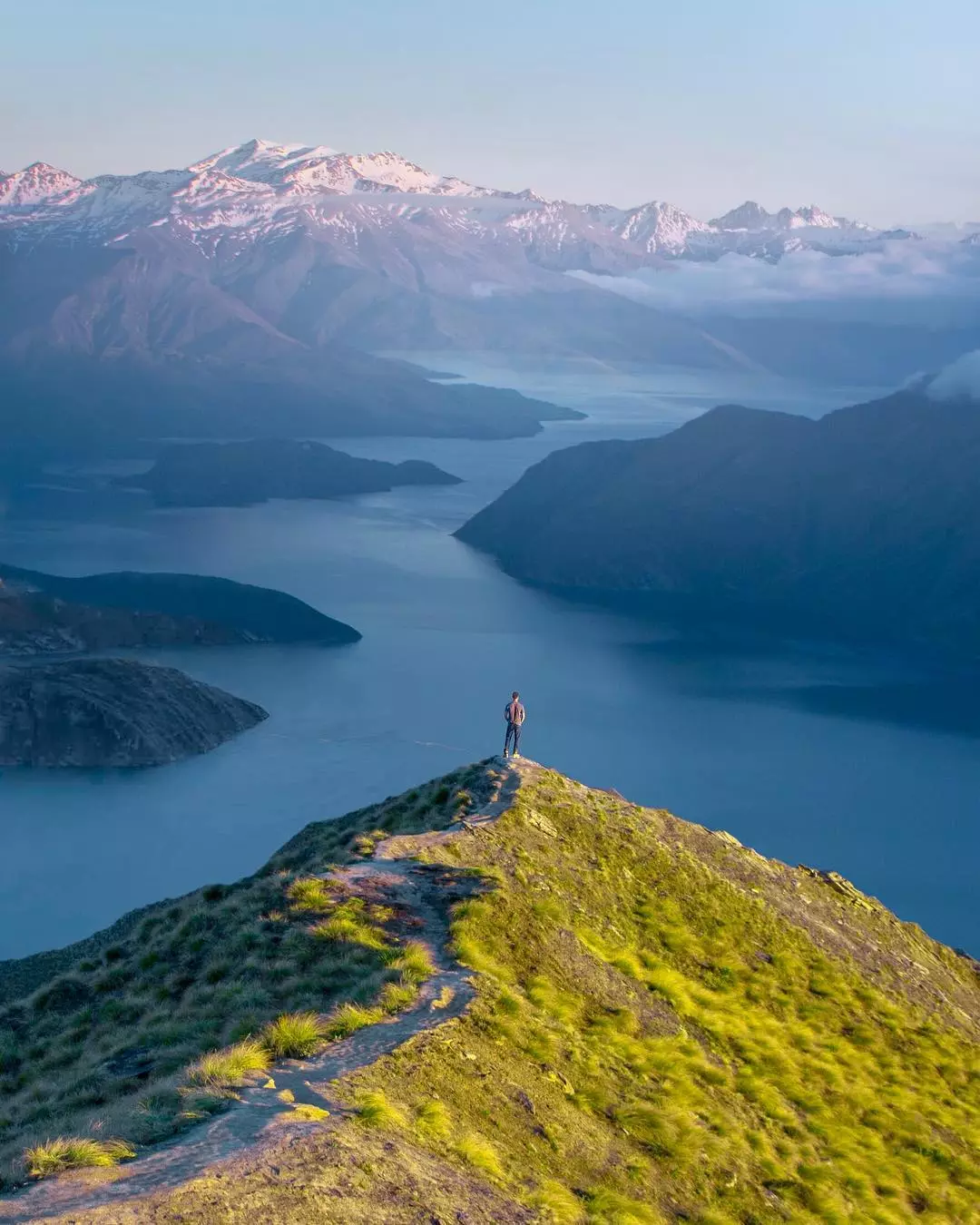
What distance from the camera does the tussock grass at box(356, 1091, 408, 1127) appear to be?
389 inches

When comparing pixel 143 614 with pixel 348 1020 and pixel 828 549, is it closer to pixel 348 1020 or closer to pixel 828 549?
pixel 828 549

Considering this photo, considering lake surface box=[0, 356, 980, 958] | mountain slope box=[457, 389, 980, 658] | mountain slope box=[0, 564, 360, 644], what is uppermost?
mountain slope box=[457, 389, 980, 658]

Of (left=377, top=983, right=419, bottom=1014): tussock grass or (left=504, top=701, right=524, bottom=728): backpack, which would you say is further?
(left=504, top=701, right=524, bottom=728): backpack

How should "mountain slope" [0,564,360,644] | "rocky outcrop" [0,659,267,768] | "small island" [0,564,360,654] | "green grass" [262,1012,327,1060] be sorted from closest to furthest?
1. "green grass" [262,1012,327,1060]
2. "rocky outcrop" [0,659,267,768]
3. "small island" [0,564,360,654]
4. "mountain slope" [0,564,360,644]

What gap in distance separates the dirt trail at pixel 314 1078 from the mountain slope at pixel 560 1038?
4 cm

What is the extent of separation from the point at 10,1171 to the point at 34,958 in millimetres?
17916

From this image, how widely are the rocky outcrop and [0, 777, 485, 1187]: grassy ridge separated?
82.6 metres

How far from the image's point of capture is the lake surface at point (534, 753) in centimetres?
8244

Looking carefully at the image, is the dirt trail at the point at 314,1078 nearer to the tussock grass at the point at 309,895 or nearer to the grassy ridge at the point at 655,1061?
the grassy ridge at the point at 655,1061

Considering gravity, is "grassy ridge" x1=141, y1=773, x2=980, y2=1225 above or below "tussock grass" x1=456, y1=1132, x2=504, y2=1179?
below

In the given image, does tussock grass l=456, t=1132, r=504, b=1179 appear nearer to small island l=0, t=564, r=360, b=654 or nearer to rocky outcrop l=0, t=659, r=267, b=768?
rocky outcrop l=0, t=659, r=267, b=768

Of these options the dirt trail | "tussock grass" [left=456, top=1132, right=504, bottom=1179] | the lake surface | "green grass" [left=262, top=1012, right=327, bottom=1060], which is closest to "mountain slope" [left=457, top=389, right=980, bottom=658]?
the lake surface

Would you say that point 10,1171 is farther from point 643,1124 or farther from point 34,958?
point 34,958

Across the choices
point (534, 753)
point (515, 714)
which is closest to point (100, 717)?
point (534, 753)
